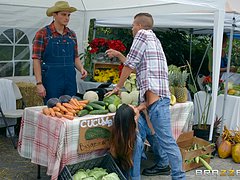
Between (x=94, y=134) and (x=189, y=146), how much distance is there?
1.83 m

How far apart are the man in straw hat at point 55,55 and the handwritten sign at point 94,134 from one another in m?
1.05

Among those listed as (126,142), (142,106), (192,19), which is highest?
(192,19)

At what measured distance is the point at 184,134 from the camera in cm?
462

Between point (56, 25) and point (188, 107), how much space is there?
6.50ft

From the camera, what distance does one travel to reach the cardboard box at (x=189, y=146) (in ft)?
14.5

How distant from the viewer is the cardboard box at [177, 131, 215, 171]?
14.5ft

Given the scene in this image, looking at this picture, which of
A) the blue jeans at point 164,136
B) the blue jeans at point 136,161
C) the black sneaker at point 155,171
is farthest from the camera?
the black sneaker at point 155,171

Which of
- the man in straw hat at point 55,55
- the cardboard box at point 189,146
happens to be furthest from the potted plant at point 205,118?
the man in straw hat at point 55,55

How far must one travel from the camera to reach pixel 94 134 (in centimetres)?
342

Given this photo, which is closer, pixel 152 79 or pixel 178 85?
pixel 152 79

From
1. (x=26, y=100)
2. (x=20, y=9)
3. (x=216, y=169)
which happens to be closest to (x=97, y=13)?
(x=20, y=9)

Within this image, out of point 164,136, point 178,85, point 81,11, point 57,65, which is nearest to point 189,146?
point 178,85

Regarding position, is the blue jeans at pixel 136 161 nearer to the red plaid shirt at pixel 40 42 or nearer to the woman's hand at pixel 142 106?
the woman's hand at pixel 142 106

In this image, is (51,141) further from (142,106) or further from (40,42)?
(40,42)
